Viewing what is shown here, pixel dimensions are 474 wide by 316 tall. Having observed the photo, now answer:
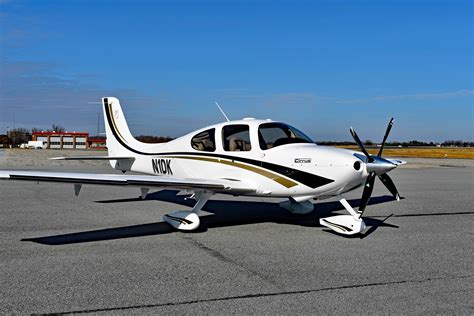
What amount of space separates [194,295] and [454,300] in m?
2.76

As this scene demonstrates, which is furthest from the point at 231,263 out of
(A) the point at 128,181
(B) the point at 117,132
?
(B) the point at 117,132

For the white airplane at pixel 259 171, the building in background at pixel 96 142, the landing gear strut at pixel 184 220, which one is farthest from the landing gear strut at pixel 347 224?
the building in background at pixel 96 142

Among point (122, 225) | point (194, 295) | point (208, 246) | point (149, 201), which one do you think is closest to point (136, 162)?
point (149, 201)

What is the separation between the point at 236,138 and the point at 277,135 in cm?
86

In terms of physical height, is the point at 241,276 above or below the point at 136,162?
below

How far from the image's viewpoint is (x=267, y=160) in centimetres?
892

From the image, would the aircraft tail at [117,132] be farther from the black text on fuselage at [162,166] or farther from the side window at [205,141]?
the side window at [205,141]

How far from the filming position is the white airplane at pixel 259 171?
8.24 metres

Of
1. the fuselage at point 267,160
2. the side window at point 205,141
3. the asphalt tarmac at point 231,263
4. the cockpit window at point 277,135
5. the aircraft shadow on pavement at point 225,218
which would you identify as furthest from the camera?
the side window at point 205,141

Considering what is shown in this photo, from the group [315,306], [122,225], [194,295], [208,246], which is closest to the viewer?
[315,306]

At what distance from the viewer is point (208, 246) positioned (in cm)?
747

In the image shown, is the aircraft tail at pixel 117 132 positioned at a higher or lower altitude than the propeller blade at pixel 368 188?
higher

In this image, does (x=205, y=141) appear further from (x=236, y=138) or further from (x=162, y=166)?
(x=162, y=166)

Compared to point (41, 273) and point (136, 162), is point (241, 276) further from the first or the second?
point (136, 162)
